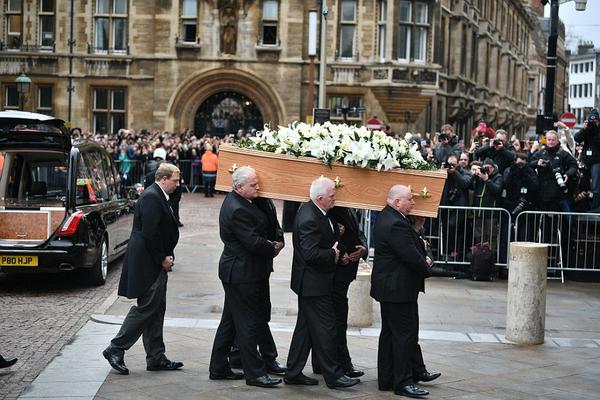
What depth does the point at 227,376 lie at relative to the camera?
31.1ft

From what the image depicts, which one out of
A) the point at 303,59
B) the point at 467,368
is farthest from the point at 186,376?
the point at 303,59

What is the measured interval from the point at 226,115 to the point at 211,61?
2336 millimetres

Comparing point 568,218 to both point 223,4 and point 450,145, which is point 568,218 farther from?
point 223,4

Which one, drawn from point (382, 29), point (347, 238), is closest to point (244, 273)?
point (347, 238)

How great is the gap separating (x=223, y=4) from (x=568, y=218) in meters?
23.5

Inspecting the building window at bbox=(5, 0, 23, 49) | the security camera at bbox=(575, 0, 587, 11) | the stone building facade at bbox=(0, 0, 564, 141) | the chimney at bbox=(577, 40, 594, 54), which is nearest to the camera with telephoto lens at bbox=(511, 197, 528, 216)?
the security camera at bbox=(575, 0, 587, 11)

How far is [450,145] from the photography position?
61.5 feet

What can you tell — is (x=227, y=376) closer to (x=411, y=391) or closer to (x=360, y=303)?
(x=411, y=391)

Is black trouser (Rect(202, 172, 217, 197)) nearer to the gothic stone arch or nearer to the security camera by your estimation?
the gothic stone arch

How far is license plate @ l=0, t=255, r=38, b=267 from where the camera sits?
1398 cm

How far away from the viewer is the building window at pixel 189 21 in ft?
125

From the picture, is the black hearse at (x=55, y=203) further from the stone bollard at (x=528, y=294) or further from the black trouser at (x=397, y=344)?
the black trouser at (x=397, y=344)

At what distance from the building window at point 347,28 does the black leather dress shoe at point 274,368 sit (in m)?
29.6

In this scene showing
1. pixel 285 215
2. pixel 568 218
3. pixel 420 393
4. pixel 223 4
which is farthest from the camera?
pixel 223 4
